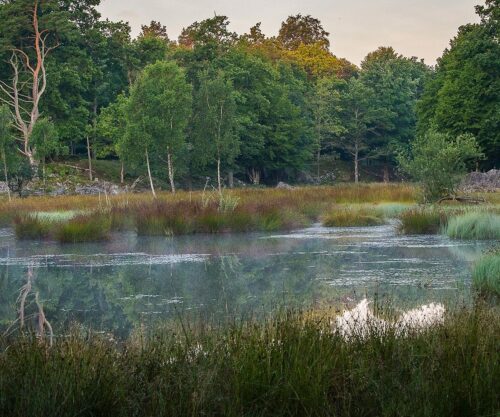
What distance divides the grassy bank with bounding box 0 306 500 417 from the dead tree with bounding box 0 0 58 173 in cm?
3340

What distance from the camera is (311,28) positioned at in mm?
85250

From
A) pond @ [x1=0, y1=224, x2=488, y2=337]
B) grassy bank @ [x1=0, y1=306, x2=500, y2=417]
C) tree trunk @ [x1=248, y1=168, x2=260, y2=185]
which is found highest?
tree trunk @ [x1=248, y1=168, x2=260, y2=185]

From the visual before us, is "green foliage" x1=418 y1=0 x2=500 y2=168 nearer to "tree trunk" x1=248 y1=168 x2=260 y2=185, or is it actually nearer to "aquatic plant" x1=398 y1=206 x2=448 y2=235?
"tree trunk" x1=248 y1=168 x2=260 y2=185

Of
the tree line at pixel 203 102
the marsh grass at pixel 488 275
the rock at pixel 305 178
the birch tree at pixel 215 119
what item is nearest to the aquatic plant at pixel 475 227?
the marsh grass at pixel 488 275

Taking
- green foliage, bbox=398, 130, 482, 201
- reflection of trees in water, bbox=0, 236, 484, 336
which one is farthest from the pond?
green foliage, bbox=398, 130, 482, 201

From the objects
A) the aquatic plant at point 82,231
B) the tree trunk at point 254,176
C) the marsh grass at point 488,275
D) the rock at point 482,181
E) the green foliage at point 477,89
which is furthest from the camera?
the tree trunk at point 254,176

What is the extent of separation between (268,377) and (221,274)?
627 centimetres

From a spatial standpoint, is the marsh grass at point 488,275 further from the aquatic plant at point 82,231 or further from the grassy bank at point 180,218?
the aquatic plant at point 82,231

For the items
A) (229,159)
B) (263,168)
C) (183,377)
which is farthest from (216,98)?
(183,377)

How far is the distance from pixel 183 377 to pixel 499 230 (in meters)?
11.6

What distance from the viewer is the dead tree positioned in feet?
124

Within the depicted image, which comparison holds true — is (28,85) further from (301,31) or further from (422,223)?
(301,31)

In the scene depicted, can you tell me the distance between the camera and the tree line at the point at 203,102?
3272 cm

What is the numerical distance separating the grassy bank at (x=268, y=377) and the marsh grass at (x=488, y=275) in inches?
135
